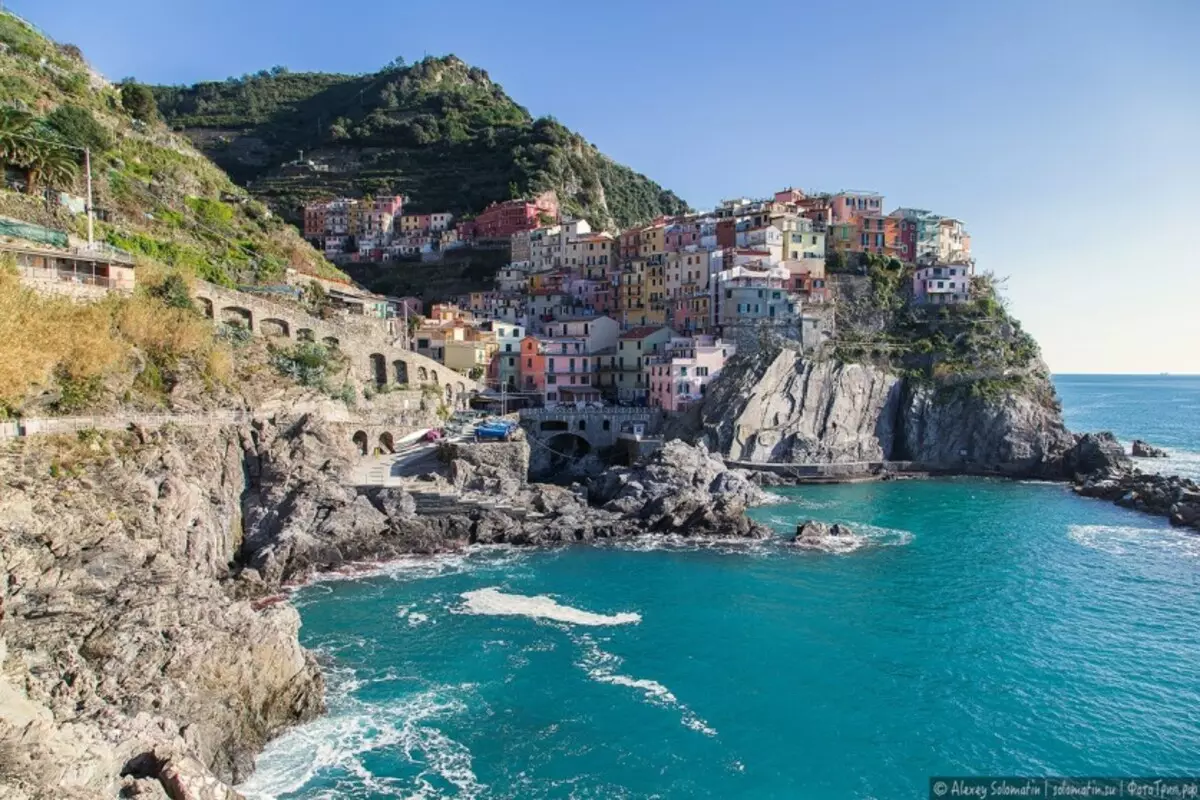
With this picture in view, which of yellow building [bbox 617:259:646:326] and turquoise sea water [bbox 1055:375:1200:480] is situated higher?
yellow building [bbox 617:259:646:326]

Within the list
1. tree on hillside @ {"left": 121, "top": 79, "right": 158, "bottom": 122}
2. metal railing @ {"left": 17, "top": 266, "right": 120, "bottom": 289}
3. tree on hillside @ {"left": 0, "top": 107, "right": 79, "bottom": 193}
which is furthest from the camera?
tree on hillside @ {"left": 121, "top": 79, "right": 158, "bottom": 122}

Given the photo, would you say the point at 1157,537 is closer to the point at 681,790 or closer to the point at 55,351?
the point at 681,790

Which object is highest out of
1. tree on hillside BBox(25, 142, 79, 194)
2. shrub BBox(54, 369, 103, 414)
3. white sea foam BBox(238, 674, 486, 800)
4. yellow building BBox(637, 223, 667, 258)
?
yellow building BBox(637, 223, 667, 258)

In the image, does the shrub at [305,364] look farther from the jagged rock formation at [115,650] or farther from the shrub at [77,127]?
the shrub at [77,127]

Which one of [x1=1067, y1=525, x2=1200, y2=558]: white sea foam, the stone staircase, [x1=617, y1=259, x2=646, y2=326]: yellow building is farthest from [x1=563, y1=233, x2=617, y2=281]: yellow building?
[x1=1067, y1=525, x2=1200, y2=558]: white sea foam

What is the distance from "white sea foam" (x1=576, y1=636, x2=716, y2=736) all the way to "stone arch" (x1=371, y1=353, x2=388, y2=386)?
32.0 m

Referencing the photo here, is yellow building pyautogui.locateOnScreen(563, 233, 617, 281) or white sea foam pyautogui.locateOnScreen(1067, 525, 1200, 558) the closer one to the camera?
white sea foam pyautogui.locateOnScreen(1067, 525, 1200, 558)

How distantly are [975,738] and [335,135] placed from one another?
12829 cm

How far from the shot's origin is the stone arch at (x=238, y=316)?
47031 mm

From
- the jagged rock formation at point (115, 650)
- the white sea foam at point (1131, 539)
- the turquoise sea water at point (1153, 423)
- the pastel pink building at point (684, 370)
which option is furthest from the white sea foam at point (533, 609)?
the turquoise sea water at point (1153, 423)

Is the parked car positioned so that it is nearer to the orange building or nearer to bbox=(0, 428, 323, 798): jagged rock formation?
the orange building

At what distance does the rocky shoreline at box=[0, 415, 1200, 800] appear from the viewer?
52.1 feet

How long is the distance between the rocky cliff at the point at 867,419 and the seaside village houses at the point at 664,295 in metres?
3.83

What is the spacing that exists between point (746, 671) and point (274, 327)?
3731 cm
